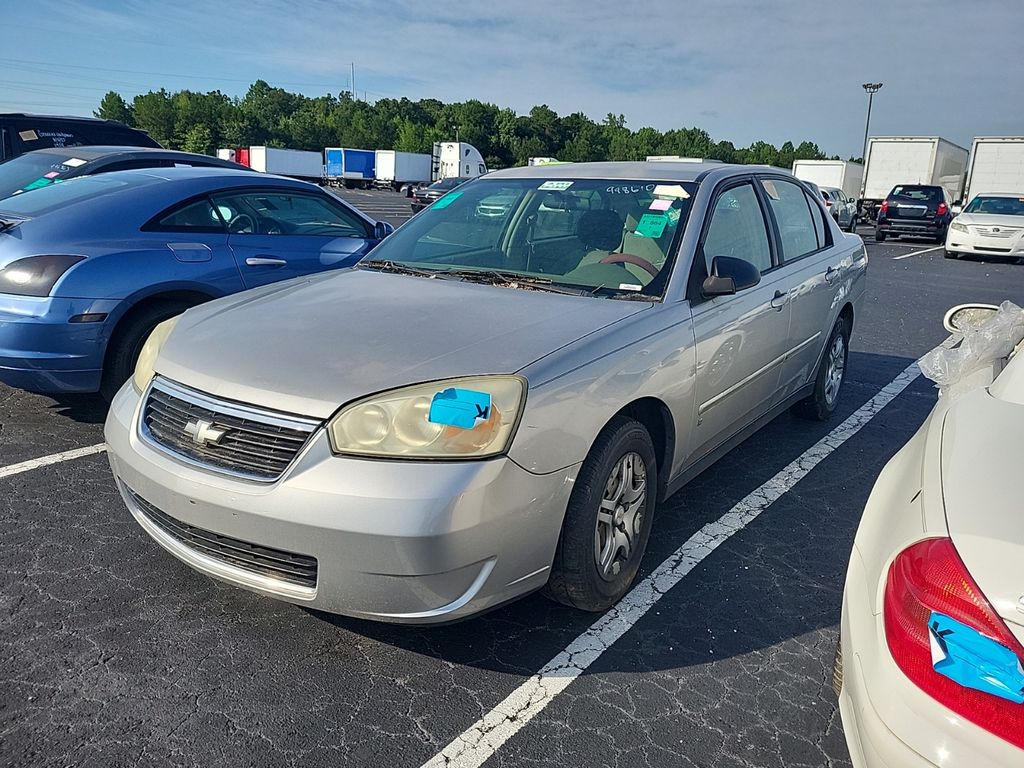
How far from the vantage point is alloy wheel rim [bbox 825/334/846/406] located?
515cm

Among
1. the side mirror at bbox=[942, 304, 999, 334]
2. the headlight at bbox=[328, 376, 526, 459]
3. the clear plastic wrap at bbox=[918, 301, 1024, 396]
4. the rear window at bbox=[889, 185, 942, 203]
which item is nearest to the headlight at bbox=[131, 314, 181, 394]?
the headlight at bbox=[328, 376, 526, 459]

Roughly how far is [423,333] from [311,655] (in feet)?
3.80

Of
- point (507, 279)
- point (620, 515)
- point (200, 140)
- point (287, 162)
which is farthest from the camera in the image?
point (200, 140)

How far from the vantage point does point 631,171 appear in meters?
3.95

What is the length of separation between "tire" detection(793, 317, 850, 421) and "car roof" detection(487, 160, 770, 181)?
4.53 feet

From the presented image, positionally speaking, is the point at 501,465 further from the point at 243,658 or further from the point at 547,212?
the point at 547,212

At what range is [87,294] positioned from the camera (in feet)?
13.9

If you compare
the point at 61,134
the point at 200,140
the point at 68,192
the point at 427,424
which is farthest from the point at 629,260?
the point at 200,140

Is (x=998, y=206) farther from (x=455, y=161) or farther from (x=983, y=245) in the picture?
(x=455, y=161)

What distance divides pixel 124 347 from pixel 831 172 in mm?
34681

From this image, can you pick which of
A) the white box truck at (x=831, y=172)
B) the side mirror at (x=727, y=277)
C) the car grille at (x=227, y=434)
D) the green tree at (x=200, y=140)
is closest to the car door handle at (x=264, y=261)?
the car grille at (x=227, y=434)

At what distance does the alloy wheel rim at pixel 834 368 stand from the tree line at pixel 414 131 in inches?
3298

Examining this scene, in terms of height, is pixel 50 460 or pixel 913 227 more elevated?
pixel 913 227

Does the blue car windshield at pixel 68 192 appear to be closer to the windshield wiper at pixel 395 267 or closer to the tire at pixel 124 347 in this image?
the tire at pixel 124 347
